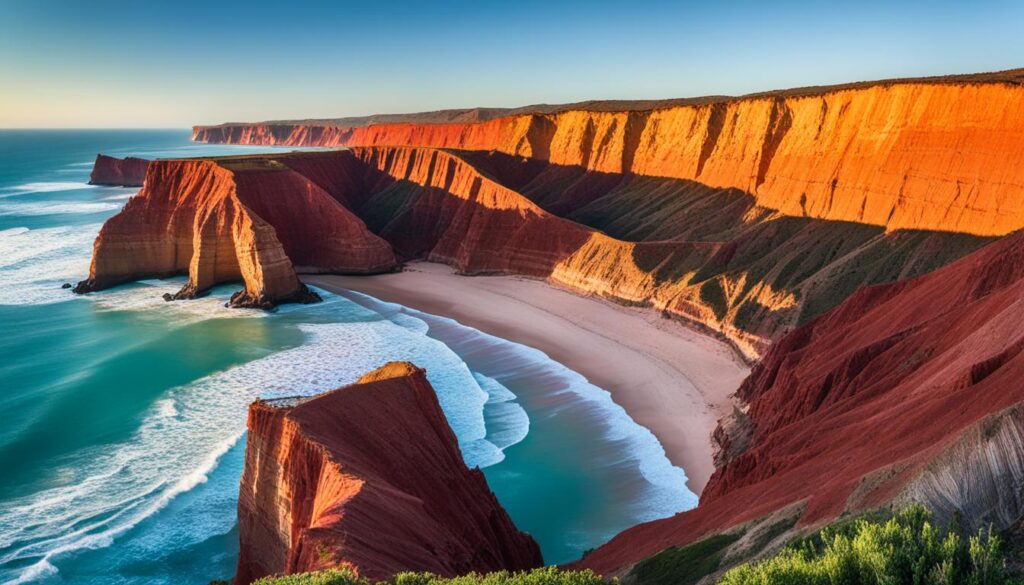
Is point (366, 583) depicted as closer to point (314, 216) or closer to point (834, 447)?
point (834, 447)

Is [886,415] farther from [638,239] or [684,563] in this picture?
[638,239]

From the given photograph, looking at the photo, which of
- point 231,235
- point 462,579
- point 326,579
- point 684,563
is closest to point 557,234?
point 231,235

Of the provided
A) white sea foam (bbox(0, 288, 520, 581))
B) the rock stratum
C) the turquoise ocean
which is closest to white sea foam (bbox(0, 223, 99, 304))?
the turquoise ocean

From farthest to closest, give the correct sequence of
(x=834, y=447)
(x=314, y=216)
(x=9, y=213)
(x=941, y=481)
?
(x=9, y=213) < (x=314, y=216) < (x=834, y=447) < (x=941, y=481)

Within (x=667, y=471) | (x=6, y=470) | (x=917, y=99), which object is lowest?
(x=6, y=470)

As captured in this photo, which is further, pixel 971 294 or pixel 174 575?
pixel 971 294

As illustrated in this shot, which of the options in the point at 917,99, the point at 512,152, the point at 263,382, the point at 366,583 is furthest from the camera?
the point at 512,152

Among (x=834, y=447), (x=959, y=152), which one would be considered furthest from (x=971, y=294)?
(x=959, y=152)
